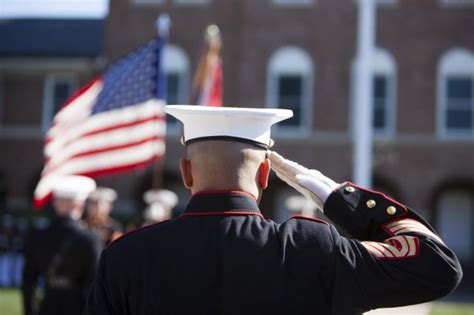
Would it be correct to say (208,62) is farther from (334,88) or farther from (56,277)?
(334,88)

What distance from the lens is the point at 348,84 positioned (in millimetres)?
24250

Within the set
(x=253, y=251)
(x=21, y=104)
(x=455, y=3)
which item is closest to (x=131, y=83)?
(x=253, y=251)

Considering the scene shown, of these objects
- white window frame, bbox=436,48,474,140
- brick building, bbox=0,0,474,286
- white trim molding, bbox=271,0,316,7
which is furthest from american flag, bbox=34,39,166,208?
white window frame, bbox=436,48,474,140

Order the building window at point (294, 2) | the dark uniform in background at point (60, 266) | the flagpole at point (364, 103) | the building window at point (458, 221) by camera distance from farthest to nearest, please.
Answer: the building window at point (294, 2) < the building window at point (458, 221) < the flagpole at point (364, 103) < the dark uniform in background at point (60, 266)

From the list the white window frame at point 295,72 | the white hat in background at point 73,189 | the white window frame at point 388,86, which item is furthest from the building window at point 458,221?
the white hat in background at point 73,189

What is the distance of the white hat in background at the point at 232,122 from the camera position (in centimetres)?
238

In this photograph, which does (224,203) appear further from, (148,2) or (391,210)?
(148,2)

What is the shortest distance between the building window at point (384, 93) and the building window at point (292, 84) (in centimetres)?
200

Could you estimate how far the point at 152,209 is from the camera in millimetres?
8812

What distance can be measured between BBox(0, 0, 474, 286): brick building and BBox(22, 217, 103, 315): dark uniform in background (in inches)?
724

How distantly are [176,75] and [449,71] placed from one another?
329 inches

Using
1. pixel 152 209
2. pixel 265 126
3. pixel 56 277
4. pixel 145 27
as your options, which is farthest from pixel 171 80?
pixel 265 126

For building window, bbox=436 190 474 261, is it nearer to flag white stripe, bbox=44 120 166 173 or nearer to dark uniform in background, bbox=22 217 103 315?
flag white stripe, bbox=44 120 166 173

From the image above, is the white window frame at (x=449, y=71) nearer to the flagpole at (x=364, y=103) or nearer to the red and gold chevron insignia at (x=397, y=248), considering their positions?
the flagpole at (x=364, y=103)
